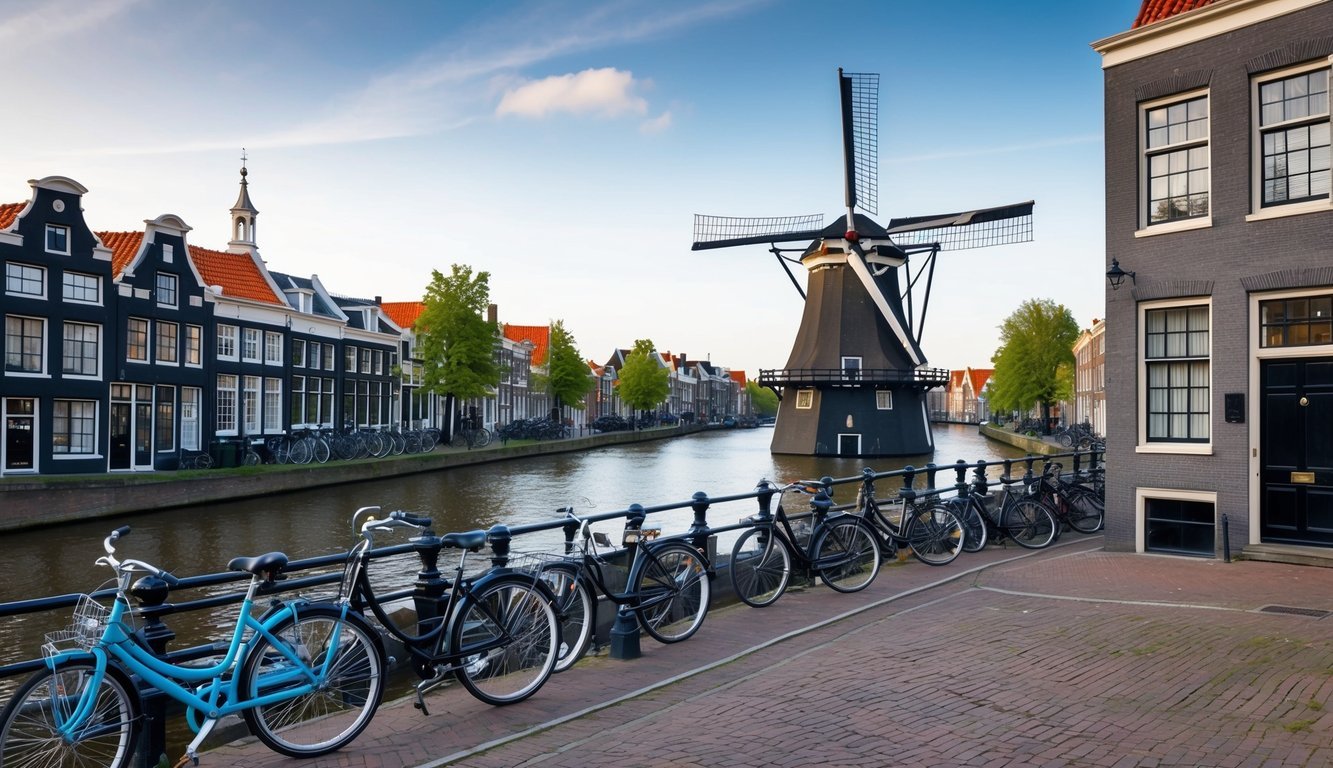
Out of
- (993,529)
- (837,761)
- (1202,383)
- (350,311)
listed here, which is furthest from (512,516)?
(350,311)

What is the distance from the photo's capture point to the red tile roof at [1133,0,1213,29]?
10.5m

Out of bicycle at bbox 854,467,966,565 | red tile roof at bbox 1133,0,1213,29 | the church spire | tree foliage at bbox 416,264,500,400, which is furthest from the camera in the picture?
tree foliage at bbox 416,264,500,400

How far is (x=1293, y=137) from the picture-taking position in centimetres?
961

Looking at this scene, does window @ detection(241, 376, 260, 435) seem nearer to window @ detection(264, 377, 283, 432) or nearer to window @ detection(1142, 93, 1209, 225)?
window @ detection(264, 377, 283, 432)

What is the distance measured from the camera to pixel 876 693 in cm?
525

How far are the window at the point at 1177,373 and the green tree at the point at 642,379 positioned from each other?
64235 mm

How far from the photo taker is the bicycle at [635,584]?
563 cm

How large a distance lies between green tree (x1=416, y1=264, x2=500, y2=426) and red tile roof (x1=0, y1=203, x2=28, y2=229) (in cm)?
1758

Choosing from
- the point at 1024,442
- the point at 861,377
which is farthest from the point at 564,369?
the point at 1024,442

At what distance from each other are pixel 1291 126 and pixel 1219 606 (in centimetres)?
529

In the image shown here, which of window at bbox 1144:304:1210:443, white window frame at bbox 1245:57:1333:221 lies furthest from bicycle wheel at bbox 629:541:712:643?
white window frame at bbox 1245:57:1333:221

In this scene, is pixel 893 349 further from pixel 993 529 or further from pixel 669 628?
pixel 669 628

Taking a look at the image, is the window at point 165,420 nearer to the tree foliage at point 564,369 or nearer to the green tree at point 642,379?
the tree foliage at point 564,369

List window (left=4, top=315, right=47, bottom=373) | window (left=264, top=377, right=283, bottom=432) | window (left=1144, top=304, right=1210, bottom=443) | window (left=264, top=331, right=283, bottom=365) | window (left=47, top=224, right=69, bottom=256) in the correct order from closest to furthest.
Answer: window (left=1144, top=304, right=1210, bottom=443), window (left=4, top=315, right=47, bottom=373), window (left=47, top=224, right=69, bottom=256), window (left=264, top=331, right=283, bottom=365), window (left=264, top=377, right=283, bottom=432)
